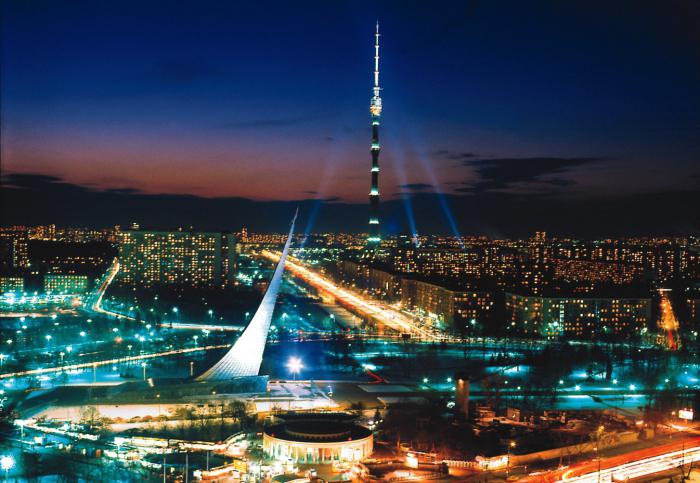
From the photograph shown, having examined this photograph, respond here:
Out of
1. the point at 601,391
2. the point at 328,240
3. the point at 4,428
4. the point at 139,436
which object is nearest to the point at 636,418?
the point at 601,391

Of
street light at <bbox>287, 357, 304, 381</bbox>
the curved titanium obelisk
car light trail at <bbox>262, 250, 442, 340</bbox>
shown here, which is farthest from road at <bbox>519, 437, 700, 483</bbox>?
car light trail at <bbox>262, 250, 442, 340</bbox>

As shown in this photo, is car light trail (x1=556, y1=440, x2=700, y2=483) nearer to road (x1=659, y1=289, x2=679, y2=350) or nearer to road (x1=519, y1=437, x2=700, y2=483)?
road (x1=519, y1=437, x2=700, y2=483)

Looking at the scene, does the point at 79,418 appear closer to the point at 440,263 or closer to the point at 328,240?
the point at 440,263

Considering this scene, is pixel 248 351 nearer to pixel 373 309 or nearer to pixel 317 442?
pixel 317 442

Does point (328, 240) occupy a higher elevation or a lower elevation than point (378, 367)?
higher

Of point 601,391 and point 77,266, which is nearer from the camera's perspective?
point 601,391

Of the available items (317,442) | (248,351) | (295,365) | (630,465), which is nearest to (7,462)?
(317,442)
